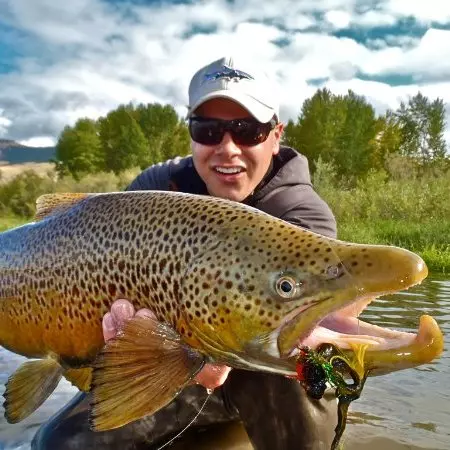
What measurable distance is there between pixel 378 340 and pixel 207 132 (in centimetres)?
211

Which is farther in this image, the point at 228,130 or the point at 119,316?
the point at 228,130

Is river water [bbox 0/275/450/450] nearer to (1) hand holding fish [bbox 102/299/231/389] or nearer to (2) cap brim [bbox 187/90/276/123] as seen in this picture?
(1) hand holding fish [bbox 102/299/231/389]

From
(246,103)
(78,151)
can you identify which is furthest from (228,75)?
(78,151)

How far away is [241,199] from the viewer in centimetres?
411

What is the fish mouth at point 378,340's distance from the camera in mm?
2115

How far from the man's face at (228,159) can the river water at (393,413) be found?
5.97 feet

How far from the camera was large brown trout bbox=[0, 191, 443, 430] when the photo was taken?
7.47 ft

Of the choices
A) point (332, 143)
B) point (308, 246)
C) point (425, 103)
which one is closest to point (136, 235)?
point (308, 246)

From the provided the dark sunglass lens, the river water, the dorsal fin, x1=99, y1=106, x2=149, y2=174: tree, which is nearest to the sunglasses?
the dark sunglass lens

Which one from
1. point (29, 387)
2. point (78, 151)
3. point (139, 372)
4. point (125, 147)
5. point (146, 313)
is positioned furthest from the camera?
point (125, 147)

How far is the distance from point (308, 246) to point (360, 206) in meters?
22.9

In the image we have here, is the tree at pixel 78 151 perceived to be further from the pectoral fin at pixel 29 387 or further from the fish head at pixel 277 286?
the fish head at pixel 277 286

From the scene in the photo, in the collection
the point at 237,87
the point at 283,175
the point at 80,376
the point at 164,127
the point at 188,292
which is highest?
the point at 164,127

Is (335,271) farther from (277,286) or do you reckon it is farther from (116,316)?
(116,316)
